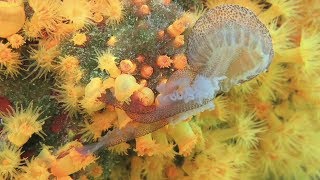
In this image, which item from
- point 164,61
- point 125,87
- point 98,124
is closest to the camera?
point 125,87

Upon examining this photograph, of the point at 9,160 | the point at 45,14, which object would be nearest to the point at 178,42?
the point at 45,14

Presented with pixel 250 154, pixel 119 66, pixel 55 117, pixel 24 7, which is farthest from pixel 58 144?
pixel 250 154

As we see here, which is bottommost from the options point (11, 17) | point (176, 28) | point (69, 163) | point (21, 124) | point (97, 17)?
point (69, 163)

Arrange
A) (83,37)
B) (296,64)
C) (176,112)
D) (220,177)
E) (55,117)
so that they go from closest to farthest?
(176,112)
(83,37)
(55,117)
(220,177)
(296,64)

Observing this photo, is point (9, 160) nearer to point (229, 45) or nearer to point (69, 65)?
point (69, 65)

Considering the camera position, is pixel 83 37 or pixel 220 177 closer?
pixel 83 37

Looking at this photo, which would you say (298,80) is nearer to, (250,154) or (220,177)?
(250,154)
